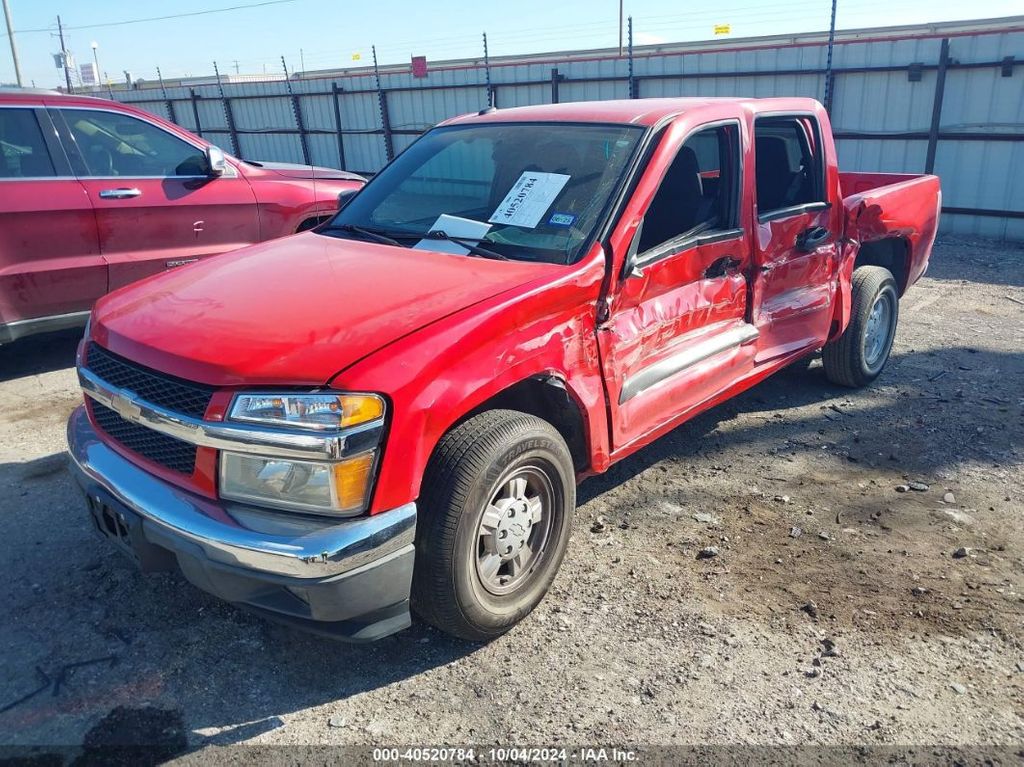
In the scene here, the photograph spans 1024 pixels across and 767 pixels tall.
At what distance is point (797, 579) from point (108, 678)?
8.57 ft

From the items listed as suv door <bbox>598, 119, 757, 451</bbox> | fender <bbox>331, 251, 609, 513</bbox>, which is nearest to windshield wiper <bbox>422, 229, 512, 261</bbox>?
fender <bbox>331, 251, 609, 513</bbox>

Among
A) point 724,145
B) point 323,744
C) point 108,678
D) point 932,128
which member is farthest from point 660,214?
point 932,128

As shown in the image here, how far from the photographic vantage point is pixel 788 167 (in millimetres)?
4684

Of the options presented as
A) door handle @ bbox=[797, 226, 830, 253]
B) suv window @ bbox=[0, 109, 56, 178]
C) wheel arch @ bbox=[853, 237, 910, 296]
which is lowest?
wheel arch @ bbox=[853, 237, 910, 296]

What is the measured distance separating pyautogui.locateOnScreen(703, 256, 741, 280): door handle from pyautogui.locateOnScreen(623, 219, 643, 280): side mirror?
580 mm

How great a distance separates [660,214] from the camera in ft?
12.5

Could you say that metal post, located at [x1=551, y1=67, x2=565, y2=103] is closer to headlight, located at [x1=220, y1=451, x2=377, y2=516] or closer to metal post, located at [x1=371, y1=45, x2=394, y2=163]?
metal post, located at [x1=371, y1=45, x2=394, y2=163]

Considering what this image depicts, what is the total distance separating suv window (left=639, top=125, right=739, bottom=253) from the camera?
150 inches

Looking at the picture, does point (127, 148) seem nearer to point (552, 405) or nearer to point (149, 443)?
point (149, 443)

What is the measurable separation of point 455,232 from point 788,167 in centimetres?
229

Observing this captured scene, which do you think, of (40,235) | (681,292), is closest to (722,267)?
(681,292)

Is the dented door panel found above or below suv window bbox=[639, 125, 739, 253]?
below

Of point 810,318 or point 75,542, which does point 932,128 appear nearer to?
point 810,318

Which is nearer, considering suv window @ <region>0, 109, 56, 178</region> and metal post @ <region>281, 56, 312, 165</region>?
suv window @ <region>0, 109, 56, 178</region>
